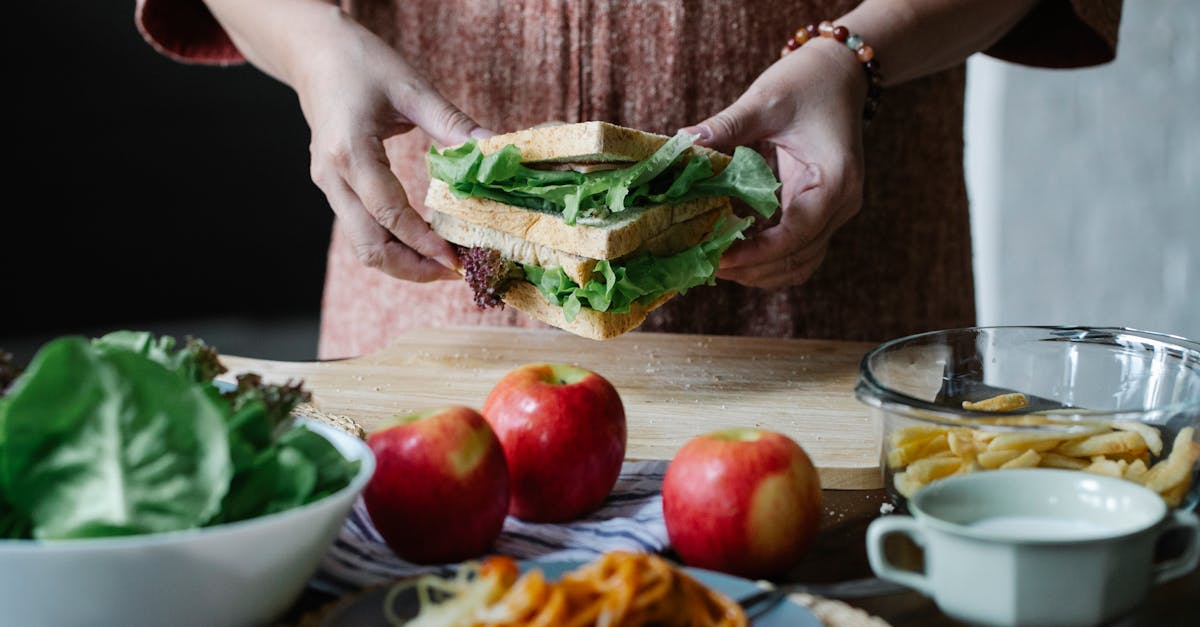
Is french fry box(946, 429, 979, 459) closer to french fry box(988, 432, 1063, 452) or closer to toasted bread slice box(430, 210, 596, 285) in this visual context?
french fry box(988, 432, 1063, 452)

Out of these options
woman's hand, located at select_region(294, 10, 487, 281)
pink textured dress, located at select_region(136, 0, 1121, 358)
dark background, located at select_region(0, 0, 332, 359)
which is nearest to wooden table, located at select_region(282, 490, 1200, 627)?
woman's hand, located at select_region(294, 10, 487, 281)

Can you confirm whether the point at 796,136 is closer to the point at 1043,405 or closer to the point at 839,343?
the point at 839,343

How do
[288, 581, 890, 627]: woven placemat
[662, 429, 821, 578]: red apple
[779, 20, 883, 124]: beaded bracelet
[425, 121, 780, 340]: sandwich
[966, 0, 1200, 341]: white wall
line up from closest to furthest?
[288, 581, 890, 627]: woven placemat, [662, 429, 821, 578]: red apple, [425, 121, 780, 340]: sandwich, [779, 20, 883, 124]: beaded bracelet, [966, 0, 1200, 341]: white wall

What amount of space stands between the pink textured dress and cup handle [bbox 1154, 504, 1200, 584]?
124 centimetres

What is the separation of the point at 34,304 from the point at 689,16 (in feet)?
13.8

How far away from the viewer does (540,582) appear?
81 cm

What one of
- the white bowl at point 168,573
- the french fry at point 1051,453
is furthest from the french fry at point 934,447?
the white bowl at point 168,573

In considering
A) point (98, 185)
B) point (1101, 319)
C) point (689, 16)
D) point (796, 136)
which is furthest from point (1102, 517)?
point (98, 185)

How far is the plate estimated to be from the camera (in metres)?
0.90

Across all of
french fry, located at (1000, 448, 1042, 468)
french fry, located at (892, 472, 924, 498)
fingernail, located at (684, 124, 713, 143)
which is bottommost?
french fry, located at (892, 472, 924, 498)

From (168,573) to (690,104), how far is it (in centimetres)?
148

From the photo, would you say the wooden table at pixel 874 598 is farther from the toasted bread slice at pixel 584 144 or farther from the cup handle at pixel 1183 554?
the toasted bread slice at pixel 584 144

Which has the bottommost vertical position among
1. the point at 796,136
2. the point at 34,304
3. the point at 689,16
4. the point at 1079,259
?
the point at 34,304

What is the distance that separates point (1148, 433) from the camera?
1.11m
